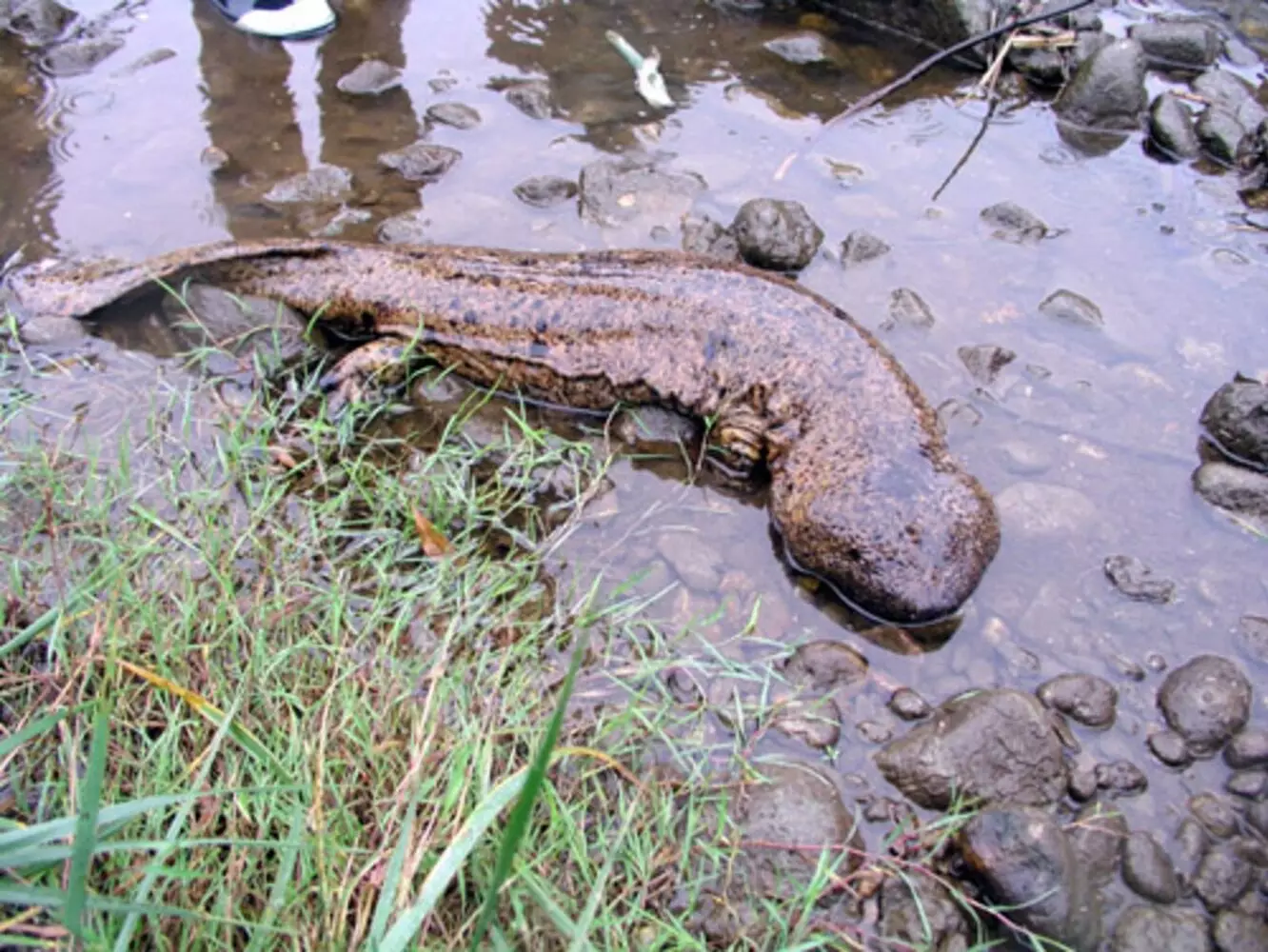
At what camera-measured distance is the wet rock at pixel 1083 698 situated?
3484mm

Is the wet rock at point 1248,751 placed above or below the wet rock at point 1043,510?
below

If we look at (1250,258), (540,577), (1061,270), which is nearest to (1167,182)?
(1250,258)

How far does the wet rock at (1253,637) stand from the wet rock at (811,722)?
170 centimetres

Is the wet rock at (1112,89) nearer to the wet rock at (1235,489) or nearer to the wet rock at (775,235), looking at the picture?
the wet rock at (775,235)

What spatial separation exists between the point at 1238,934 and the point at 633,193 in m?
4.63

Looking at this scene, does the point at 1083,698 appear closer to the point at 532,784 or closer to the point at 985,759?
the point at 985,759

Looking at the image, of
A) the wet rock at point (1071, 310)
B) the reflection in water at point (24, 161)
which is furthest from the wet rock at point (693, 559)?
the reflection in water at point (24, 161)

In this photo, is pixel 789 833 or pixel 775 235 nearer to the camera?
pixel 789 833

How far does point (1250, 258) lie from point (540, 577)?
4526 millimetres

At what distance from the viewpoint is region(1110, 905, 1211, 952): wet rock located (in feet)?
9.27

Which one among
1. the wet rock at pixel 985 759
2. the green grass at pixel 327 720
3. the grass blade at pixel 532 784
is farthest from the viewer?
the wet rock at pixel 985 759

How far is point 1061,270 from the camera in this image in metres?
5.28

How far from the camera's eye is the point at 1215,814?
3.23 metres

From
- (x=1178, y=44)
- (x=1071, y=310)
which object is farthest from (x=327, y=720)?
(x=1178, y=44)
